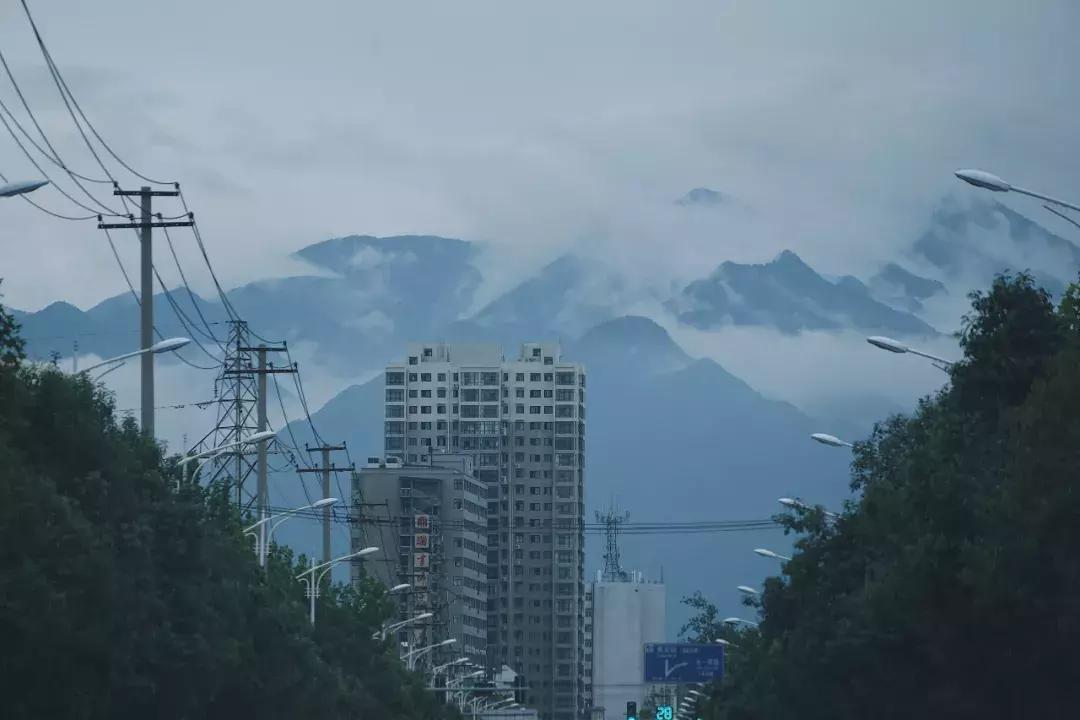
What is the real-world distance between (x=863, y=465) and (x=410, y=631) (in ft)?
245

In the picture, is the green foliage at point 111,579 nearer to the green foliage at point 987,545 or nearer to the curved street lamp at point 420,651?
the green foliage at point 987,545

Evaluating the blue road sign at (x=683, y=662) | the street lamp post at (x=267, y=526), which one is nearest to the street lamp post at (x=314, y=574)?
the street lamp post at (x=267, y=526)

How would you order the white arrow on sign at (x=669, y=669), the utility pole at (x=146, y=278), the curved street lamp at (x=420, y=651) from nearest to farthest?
the utility pole at (x=146, y=278), the curved street lamp at (x=420, y=651), the white arrow on sign at (x=669, y=669)

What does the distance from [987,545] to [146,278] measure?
70.6 ft

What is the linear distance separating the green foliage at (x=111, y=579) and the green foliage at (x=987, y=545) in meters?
13.7

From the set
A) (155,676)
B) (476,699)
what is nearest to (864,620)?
(155,676)

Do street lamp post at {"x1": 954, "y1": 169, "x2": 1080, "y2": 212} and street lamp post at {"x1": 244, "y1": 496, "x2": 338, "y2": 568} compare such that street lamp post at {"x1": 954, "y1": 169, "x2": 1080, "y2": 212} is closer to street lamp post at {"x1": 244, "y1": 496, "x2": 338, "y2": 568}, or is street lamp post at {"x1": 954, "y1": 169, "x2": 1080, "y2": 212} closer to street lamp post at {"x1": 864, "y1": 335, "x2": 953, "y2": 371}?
street lamp post at {"x1": 864, "y1": 335, "x2": 953, "y2": 371}

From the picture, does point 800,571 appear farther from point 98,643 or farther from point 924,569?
point 98,643

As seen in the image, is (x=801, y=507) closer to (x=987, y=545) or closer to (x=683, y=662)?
(x=987, y=545)

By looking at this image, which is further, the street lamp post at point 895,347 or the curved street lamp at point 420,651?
the curved street lamp at point 420,651

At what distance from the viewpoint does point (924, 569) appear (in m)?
39.1

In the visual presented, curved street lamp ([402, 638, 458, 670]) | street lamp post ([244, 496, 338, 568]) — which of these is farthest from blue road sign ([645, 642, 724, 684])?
street lamp post ([244, 496, 338, 568])

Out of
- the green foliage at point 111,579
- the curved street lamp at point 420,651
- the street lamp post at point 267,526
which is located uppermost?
the street lamp post at point 267,526

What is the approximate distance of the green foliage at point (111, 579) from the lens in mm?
32031
